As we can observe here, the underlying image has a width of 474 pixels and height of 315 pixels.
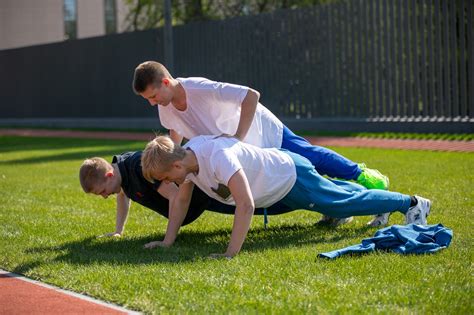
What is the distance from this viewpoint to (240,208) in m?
6.07

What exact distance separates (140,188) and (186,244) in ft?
2.06

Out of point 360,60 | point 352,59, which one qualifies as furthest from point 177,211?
point 352,59

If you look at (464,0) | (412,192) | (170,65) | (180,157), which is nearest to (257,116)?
(180,157)

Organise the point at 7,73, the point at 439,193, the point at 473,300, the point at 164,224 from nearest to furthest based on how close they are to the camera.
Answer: the point at 473,300 < the point at 164,224 < the point at 439,193 < the point at 7,73

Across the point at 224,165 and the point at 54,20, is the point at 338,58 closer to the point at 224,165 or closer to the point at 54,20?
the point at 224,165

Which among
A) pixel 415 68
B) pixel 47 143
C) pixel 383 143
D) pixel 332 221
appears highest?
pixel 415 68

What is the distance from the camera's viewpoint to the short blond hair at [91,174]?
6.75 meters

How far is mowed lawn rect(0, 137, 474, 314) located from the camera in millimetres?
4871

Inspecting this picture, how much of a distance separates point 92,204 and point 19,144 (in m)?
11.2

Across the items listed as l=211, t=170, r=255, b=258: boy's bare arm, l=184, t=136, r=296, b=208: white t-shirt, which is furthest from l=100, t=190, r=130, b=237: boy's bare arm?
l=211, t=170, r=255, b=258: boy's bare arm

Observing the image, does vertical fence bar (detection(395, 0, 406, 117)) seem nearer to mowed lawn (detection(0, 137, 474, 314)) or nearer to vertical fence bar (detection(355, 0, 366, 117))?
vertical fence bar (detection(355, 0, 366, 117))

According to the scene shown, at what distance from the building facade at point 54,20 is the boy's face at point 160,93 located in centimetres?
3086

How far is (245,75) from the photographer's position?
2091cm

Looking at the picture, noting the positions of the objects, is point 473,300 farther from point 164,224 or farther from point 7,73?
point 7,73
